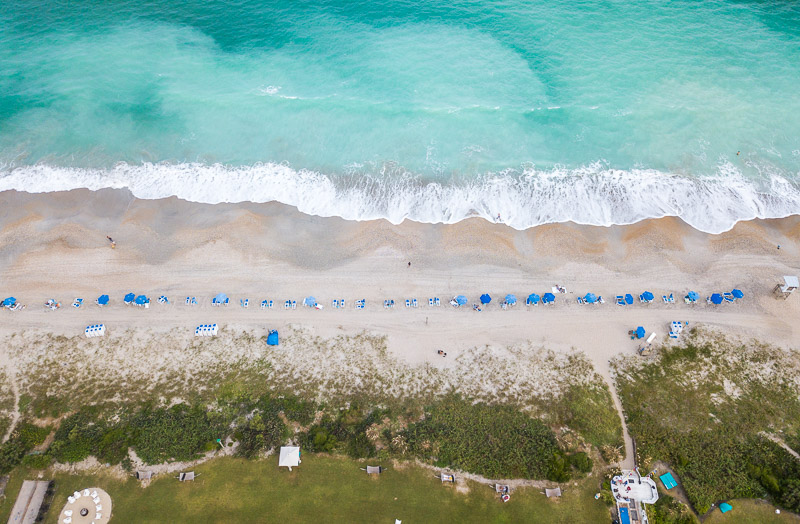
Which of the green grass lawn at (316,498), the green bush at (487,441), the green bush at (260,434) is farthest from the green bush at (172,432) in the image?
the green bush at (487,441)

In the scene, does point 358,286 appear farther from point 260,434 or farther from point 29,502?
point 29,502

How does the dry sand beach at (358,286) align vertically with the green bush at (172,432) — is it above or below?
above

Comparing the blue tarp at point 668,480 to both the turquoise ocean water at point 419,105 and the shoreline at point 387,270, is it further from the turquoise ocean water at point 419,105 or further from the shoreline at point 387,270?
the turquoise ocean water at point 419,105

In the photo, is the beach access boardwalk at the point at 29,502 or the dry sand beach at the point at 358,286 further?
the dry sand beach at the point at 358,286

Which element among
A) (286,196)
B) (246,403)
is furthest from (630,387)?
(286,196)

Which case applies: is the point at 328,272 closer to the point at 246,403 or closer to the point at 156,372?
the point at 246,403

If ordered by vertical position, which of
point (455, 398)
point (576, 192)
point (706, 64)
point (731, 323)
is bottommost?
point (455, 398)

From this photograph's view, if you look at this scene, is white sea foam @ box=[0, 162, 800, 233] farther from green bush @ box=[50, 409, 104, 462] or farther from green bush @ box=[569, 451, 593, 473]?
green bush @ box=[50, 409, 104, 462]
